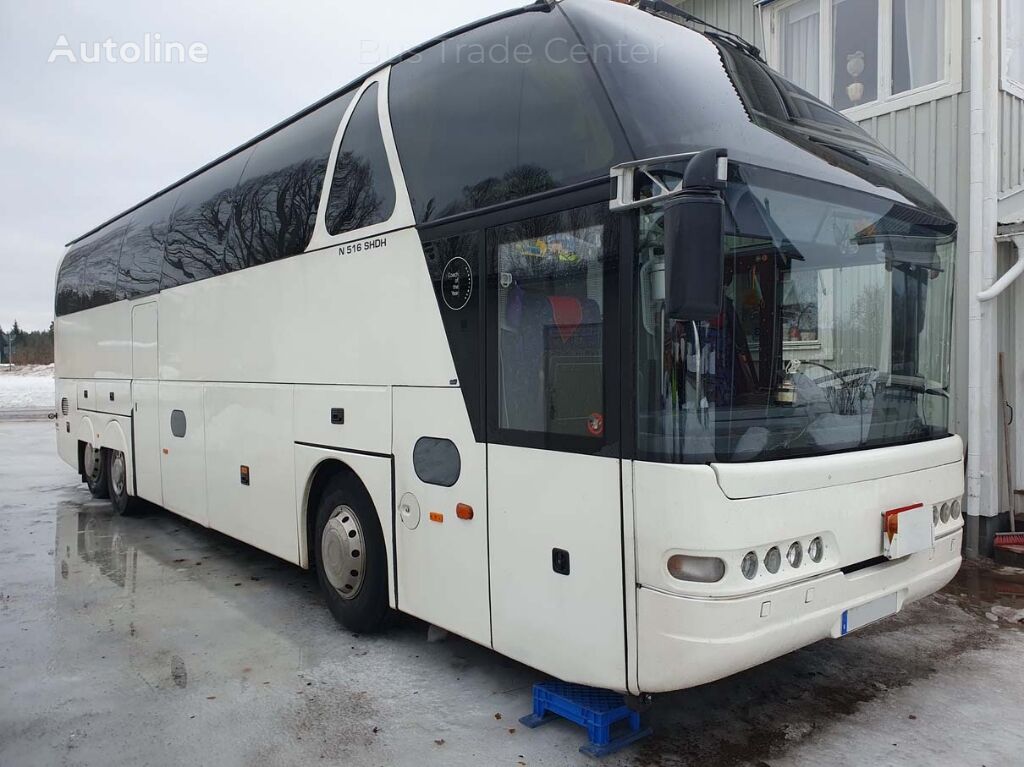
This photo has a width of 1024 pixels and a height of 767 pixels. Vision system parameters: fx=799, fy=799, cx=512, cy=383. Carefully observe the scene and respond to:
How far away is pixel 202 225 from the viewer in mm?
7242

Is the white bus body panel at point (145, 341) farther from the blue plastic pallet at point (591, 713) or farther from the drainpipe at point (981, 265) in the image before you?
the drainpipe at point (981, 265)

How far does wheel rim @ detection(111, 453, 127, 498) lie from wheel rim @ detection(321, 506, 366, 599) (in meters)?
5.28

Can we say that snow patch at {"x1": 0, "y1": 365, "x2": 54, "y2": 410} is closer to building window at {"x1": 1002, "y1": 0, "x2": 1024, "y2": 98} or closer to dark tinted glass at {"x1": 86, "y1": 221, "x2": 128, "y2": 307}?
dark tinted glass at {"x1": 86, "y1": 221, "x2": 128, "y2": 307}

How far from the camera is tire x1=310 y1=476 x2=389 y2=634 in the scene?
4.93m

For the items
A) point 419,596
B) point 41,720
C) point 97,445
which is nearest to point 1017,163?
point 419,596

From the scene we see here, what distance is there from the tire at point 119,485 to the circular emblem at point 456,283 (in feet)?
21.2

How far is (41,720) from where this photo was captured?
13.3 ft

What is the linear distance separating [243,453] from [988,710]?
17.2 ft

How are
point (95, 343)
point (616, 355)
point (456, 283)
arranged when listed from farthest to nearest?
point (95, 343), point (456, 283), point (616, 355)

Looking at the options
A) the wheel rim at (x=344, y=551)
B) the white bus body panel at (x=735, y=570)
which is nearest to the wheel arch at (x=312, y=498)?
the wheel rim at (x=344, y=551)

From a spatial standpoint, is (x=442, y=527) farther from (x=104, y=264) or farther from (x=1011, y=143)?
(x=104, y=264)

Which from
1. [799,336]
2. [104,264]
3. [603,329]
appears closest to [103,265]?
[104,264]

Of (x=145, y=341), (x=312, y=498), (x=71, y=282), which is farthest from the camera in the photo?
(x=71, y=282)

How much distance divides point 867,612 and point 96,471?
9801mm
